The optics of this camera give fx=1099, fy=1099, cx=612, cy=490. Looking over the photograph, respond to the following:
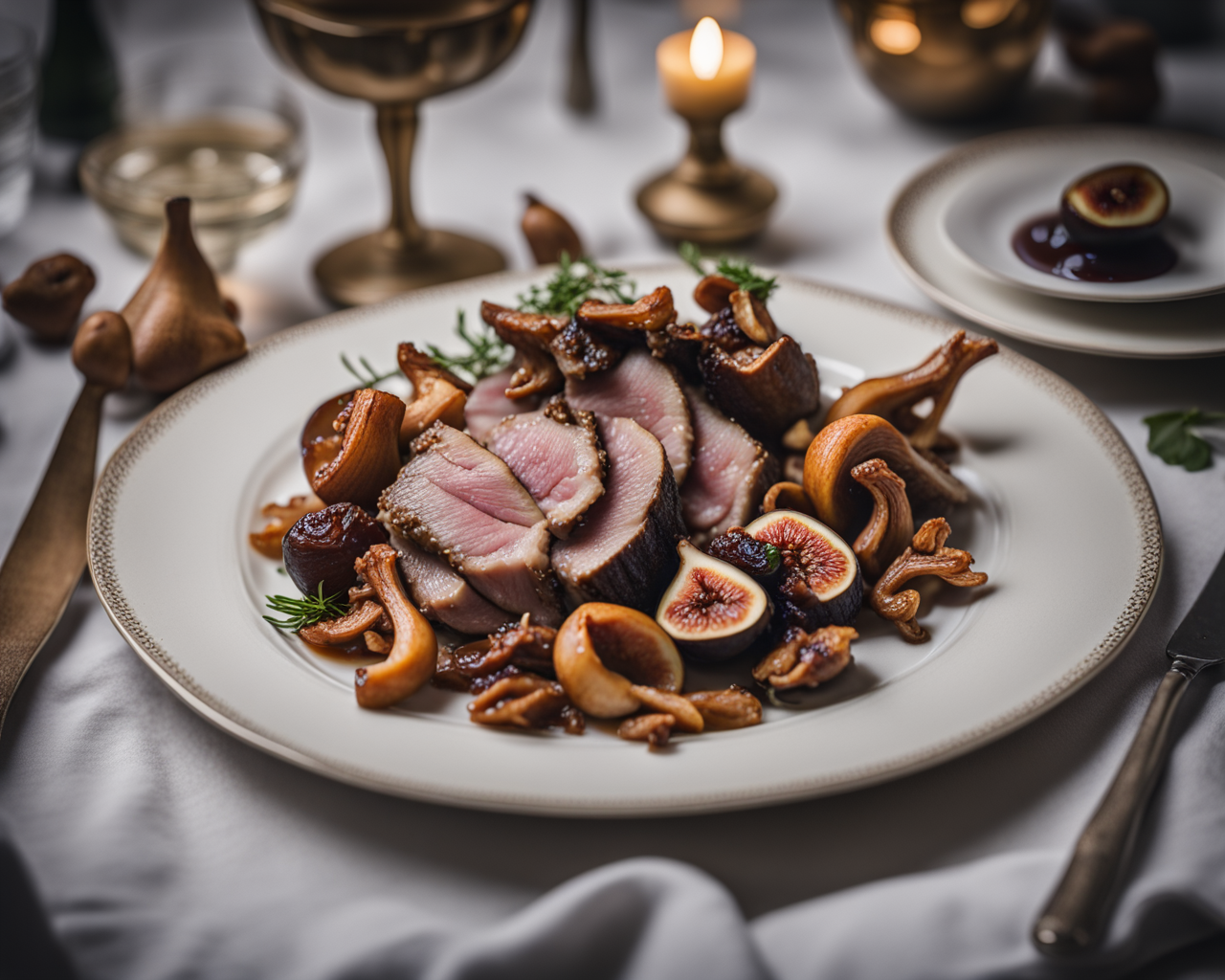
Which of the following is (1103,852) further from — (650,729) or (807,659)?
(650,729)

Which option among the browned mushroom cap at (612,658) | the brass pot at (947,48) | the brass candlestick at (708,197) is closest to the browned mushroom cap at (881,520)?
the browned mushroom cap at (612,658)

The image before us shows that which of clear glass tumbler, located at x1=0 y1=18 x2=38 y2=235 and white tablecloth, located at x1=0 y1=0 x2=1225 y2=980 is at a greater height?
clear glass tumbler, located at x1=0 y1=18 x2=38 y2=235

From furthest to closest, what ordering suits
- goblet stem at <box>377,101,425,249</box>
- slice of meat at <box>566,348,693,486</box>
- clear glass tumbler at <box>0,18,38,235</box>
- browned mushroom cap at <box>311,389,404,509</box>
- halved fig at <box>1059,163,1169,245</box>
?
goblet stem at <box>377,101,425,249</box> < clear glass tumbler at <box>0,18,38,235</box> < halved fig at <box>1059,163,1169,245</box> < slice of meat at <box>566,348,693,486</box> < browned mushroom cap at <box>311,389,404,509</box>

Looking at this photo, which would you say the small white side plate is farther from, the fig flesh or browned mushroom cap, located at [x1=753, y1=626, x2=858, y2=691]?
the fig flesh

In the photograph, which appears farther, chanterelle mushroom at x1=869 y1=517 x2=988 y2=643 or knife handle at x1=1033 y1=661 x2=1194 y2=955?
chanterelle mushroom at x1=869 y1=517 x2=988 y2=643

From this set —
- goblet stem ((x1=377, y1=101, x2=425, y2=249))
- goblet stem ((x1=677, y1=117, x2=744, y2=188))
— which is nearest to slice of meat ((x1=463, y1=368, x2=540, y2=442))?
goblet stem ((x1=377, y1=101, x2=425, y2=249))

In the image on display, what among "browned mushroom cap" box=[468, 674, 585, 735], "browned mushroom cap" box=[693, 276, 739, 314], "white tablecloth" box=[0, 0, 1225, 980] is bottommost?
"white tablecloth" box=[0, 0, 1225, 980]
